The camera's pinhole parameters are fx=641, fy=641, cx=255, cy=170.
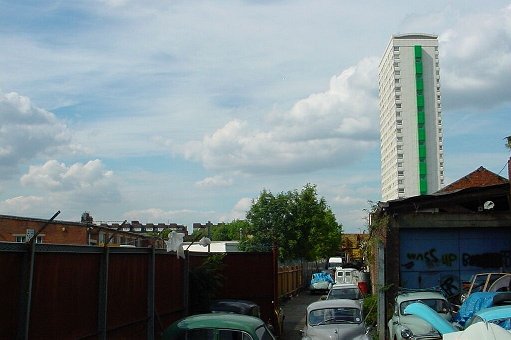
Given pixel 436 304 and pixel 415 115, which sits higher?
pixel 415 115

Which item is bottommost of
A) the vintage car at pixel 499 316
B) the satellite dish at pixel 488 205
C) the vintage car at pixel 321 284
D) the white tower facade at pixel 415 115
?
the vintage car at pixel 321 284

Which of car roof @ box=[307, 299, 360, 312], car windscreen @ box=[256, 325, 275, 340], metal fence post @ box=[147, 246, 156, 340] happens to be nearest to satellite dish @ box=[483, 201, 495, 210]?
car roof @ box=[307, 299, 360, 312]

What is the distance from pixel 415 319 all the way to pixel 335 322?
202 centimetres

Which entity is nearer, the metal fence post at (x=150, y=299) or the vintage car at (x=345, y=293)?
the metal fence post at (x=150, y=299)

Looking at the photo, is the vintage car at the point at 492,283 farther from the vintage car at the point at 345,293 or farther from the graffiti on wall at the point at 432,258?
the vintage car at the point at 345,293

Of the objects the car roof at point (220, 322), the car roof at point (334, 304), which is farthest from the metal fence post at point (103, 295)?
the car roof at point (334, 304)

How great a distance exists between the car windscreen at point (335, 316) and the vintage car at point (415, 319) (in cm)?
111

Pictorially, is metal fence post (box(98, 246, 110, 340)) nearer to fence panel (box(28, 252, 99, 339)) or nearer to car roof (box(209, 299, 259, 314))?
fence panel (box(28, 252, 99, 339))

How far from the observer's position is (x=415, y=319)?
15141 millimetres

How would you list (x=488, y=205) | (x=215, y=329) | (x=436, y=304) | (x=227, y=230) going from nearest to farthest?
(x=215, y=329), (x=436, y=304), (x=488, y=205), (x=227, y=230)

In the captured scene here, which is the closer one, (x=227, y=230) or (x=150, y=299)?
(x=150, y=299)

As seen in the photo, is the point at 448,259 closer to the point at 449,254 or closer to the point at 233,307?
the point at 449,254

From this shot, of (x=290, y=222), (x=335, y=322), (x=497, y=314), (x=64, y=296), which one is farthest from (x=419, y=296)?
(x=290, y=222)

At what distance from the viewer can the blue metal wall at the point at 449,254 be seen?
2209 cm
